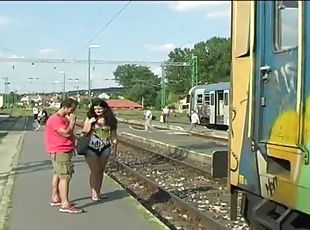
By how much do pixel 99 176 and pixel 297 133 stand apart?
6.47 m

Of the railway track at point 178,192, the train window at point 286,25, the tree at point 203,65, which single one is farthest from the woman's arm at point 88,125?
the tree at point 203,65

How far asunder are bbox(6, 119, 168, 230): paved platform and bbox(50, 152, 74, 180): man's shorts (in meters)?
0.59

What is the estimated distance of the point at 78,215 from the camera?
31.6ft

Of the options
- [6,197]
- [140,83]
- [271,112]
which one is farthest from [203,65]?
[271,112]

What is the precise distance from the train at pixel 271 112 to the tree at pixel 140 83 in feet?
369

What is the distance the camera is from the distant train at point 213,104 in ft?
127

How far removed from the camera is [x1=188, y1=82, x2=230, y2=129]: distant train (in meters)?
38.8

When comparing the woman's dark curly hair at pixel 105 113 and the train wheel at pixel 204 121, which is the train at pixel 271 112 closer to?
the woman's dark curly hair at pixel 105 113

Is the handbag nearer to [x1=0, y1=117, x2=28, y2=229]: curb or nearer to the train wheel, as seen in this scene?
[x1=0, y1=117, x2=28, y2=229]: curb

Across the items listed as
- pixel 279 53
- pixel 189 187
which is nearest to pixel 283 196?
pixel 279 53

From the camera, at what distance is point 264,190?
5.32m

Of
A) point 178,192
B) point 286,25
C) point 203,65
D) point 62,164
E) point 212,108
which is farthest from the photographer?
point 203,65

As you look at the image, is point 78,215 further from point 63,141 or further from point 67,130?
point 67,130

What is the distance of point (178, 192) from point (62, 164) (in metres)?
4.40
